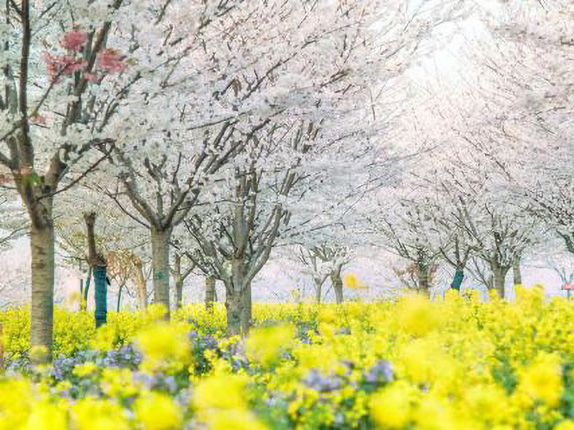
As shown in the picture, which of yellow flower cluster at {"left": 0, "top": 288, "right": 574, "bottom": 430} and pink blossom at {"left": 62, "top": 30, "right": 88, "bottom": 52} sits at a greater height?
pink blossom at {"left": 62, "top": 30, "right": 88, "bottom": 52}

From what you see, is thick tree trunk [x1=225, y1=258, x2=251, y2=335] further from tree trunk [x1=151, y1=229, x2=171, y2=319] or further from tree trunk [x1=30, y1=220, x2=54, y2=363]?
tree trunk [x1=30, y1=220, x2=54, y2=363]

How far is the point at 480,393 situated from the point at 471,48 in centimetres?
1275

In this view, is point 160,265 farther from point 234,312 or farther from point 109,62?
point 109,62

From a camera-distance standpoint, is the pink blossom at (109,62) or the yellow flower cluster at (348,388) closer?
the yellow flower cluster at (348,388)

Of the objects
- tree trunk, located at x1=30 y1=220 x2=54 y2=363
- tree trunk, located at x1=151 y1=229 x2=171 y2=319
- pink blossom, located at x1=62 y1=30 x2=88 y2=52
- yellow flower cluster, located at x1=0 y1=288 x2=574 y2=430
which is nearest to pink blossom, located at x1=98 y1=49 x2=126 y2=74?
pink blossom, located at x1=62 y1=30 x2=88 y2=52

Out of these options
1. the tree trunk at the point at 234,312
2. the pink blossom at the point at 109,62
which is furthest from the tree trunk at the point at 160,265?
the pink blossom at the point at 109,62

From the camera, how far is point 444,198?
1758 centimetres

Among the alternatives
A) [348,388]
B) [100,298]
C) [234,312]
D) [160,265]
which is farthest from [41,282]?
[100,298]

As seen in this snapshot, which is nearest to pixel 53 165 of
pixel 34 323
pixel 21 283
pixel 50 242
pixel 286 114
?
pixel 50 242

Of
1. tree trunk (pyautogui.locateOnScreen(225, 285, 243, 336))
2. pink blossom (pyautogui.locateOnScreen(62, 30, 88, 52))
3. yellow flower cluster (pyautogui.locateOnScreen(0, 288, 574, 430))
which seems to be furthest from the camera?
tree trunk (pyautogui.locateOnScreen(225, 285, 243, 336))

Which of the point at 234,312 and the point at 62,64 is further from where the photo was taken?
the point at 234,312

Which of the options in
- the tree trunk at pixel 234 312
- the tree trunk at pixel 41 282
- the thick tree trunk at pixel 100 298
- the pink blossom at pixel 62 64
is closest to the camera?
the pink blossom at pixel 62 64

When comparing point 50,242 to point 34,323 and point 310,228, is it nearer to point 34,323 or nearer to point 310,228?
point 34,323

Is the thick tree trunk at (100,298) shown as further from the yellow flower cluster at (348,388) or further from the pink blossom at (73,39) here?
the pink blossom at (73,39)
